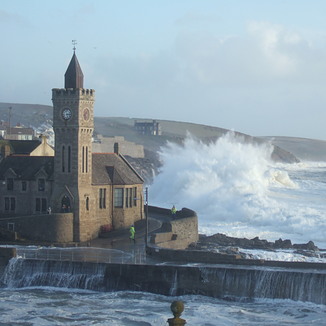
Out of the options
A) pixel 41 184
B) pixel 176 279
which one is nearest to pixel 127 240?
pixel 41 184

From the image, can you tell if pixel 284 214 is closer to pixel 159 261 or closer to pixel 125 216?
pixel 125 216

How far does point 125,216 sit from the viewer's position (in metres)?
45.4

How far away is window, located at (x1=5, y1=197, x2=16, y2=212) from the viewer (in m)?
45.1

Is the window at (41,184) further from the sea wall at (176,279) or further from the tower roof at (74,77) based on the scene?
Result: the sea wall at (176,279)

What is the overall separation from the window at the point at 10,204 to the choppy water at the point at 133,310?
11.5 meters

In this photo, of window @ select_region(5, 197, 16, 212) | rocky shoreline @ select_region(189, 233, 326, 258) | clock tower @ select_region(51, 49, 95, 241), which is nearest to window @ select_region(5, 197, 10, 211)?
window @ select_region(5, 197, 16, 212)

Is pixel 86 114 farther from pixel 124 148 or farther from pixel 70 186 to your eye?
pixel 124 148

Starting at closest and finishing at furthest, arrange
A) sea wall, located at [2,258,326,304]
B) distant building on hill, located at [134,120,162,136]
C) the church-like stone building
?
sea wall, located at [2,258,326,304] < the church-like stone building < distant building on hill, located at [134,120,162,136]

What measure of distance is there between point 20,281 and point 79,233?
667 cm

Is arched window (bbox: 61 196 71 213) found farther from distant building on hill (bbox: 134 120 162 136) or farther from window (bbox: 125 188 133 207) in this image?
distant building on hill (bbox: 134 120 162 136)

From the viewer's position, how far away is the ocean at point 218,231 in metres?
29.1

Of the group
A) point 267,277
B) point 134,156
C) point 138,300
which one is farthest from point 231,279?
point 134,156

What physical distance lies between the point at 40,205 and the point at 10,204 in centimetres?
202

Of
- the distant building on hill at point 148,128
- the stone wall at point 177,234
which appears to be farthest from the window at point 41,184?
the distant building on hill at point 148,128
